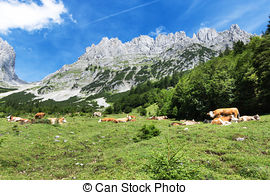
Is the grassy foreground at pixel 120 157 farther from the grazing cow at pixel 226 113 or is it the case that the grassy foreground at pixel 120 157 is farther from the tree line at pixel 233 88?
the tree line at pixel 233 88

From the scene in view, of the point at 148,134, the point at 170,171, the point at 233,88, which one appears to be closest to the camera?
the point at 170,171

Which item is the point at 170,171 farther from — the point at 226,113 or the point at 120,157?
the point at 226,113

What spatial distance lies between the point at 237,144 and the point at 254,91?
70.2 ft

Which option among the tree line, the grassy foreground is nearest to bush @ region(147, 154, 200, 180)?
the grassy foreground

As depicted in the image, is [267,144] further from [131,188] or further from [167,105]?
[167,105]

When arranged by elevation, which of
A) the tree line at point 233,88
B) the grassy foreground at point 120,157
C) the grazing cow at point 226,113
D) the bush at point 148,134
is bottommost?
the grassy foreground at point 120,157

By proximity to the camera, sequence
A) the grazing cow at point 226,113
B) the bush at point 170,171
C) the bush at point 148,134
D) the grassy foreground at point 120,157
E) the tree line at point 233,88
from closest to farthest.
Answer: the bush at point 170,171 < the grassy foreground at point 120,157 < the bush at point 148,134 < the grazing cow at point 226,113 < the tree line at point 233,88

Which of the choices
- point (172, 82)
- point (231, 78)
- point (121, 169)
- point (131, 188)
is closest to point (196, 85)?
point (231, 78)

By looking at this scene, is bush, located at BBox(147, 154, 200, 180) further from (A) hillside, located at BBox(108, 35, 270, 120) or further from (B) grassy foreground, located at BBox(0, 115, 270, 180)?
(A) hillside, located at BBox(108, 35, 270, 120)

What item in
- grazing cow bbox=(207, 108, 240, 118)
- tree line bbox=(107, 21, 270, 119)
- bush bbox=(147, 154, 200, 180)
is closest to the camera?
bush bbox=(147, 154, 200, 180)

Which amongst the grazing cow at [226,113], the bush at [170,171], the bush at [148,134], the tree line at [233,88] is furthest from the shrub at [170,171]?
the tree line at [233,88]

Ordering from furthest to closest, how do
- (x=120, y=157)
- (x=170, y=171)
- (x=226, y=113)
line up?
1. (x=226, y=113)
2. (x=120, y=157)
3. (x=170, y=171)

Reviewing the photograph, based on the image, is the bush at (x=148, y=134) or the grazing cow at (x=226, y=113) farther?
the grazing cow at (x=226, y=113)

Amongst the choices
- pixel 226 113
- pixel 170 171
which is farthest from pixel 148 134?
pixel 226 113
